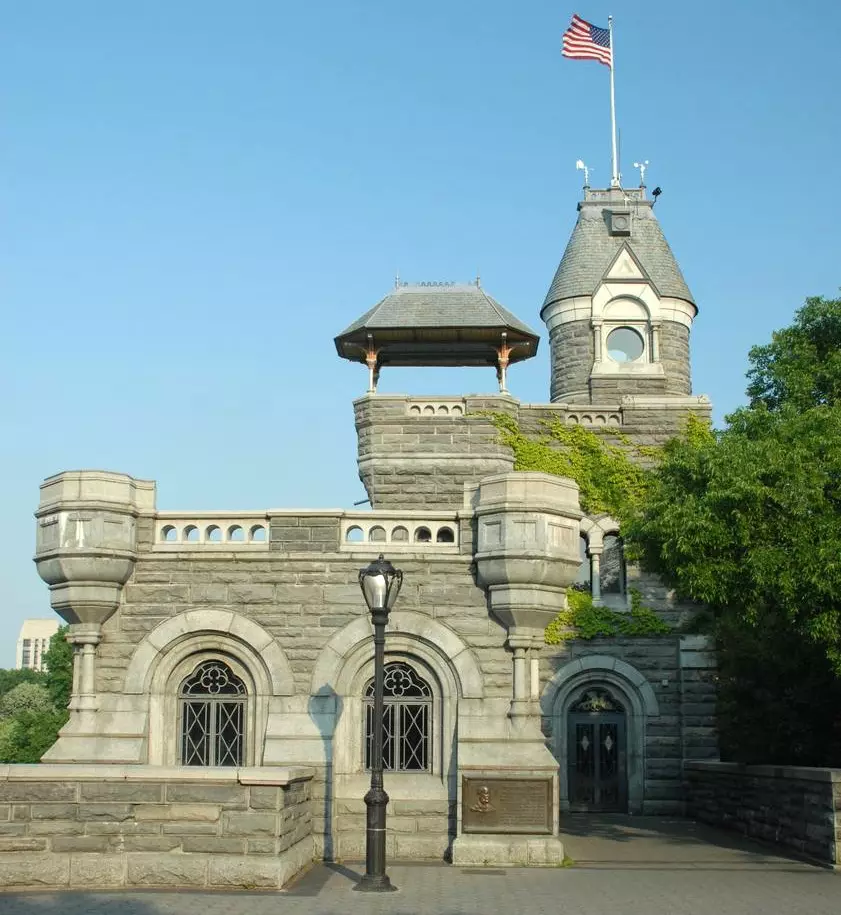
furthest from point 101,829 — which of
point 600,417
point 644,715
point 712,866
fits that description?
point 600,417

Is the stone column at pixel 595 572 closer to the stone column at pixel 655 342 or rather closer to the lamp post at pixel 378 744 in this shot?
the stone column at pixel 655 342

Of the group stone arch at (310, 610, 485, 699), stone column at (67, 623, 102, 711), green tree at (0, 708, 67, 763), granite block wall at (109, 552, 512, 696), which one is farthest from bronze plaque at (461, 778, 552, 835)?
green tree at (0, 708, 67, 763)

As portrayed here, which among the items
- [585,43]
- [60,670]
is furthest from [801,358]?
[60,670]

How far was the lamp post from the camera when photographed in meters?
13.7

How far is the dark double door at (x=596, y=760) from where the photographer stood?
25188mm

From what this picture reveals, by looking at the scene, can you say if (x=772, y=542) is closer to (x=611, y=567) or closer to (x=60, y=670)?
(x=611, y=567)

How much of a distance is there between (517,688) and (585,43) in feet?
79.7

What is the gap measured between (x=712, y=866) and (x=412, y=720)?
437 cm

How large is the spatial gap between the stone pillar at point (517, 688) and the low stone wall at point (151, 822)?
3.12 metres

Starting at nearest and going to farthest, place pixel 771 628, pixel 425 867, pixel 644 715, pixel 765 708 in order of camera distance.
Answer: pixel 425 867, pixel 771 628, pixel 765 708, pixel 644 715

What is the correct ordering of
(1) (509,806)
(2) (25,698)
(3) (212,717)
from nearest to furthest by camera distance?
(1) (509,806) < (3) (212,717) < (2) (25,698)

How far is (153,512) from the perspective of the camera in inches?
678

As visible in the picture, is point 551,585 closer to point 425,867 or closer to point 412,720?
point 412,720

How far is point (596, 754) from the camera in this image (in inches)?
998
